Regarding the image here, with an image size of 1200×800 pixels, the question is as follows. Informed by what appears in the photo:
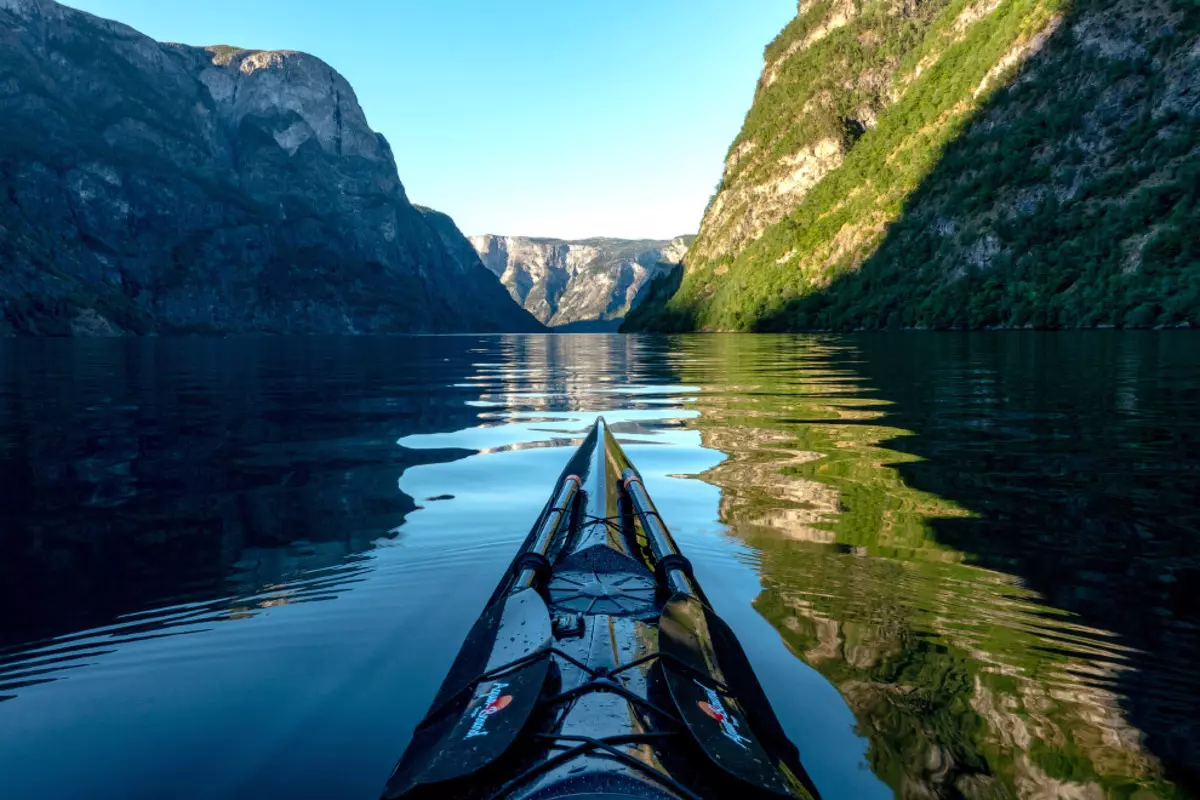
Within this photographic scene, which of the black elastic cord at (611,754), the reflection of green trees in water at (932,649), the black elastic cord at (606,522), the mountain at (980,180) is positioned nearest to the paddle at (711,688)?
the black elastic cord at (611,754)

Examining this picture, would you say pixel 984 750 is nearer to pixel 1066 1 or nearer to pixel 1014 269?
pixel 1014 269

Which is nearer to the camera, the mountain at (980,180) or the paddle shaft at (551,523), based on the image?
the paddle shaft at (551,523)

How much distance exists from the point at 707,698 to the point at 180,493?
31.9ft

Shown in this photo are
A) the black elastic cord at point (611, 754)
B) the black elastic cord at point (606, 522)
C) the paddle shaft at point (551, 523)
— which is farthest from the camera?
Result: the black elastic cord at point (606, 522)

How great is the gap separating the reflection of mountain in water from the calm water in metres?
0.06

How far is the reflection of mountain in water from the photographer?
6.73 meters

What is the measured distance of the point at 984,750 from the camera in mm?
3941

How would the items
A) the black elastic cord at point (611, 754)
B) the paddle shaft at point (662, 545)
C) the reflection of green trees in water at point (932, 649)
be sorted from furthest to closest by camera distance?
1. the paddle shaft at point (662, 545)
2. the reflection of green trees in water at point (932, 649)
3. the black elastic cord at point (611, 754)

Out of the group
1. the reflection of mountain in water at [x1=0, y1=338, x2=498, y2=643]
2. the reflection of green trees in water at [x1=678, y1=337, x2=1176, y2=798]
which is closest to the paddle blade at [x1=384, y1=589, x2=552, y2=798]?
the reflection of green trees in water at [x1=678, y1=337, x2=1176, y2=798]

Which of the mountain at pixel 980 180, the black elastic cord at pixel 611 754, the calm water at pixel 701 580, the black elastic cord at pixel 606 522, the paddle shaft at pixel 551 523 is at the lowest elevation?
the calm water at pixel 701 580

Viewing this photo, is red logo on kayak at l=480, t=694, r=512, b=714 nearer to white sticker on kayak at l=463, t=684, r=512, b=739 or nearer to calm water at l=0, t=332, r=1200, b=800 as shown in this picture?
white sticker on kayak at l=463, t=684, r=512, b=739

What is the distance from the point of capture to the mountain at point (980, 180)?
8475 cm

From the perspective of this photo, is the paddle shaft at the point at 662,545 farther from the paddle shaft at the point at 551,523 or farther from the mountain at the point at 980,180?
the mountain at the point at 980,180

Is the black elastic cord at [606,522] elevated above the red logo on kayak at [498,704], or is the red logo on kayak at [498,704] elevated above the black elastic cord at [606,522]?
the red logo on kayak at [498,704]
